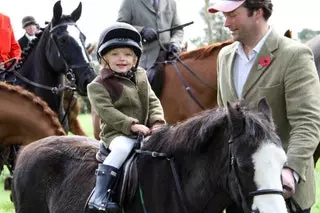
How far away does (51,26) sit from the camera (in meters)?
8.82

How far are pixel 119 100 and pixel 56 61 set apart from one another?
4.89 meters

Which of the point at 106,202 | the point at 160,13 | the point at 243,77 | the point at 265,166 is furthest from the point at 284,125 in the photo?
the point at 160,13

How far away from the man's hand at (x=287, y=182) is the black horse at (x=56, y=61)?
5388 millimetres

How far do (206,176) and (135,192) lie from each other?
1.62ft

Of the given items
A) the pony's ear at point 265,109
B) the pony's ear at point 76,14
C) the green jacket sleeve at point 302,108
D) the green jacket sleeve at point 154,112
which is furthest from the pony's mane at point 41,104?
the pony's ear at point 265,109

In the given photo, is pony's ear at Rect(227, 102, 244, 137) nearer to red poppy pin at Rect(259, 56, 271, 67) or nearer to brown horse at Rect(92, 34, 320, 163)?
red poppy pin at Rect(259, 56, 271, 67)

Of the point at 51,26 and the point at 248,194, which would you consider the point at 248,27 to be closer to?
the point at 248,194

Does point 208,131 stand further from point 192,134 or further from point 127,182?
point 127,182

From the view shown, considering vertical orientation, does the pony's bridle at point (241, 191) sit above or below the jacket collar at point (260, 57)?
below

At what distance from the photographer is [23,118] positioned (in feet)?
20.9

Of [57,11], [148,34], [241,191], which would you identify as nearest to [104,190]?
[241,191]

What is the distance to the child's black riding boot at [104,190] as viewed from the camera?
12.3ft

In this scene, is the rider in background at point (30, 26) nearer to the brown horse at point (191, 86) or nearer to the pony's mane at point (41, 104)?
the brown horse at point (191, 86)

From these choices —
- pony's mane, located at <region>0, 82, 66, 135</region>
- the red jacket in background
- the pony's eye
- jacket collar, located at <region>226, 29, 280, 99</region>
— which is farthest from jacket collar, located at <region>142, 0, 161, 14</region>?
jacket collar, located at <region>226, 29, 280, 99</region>
